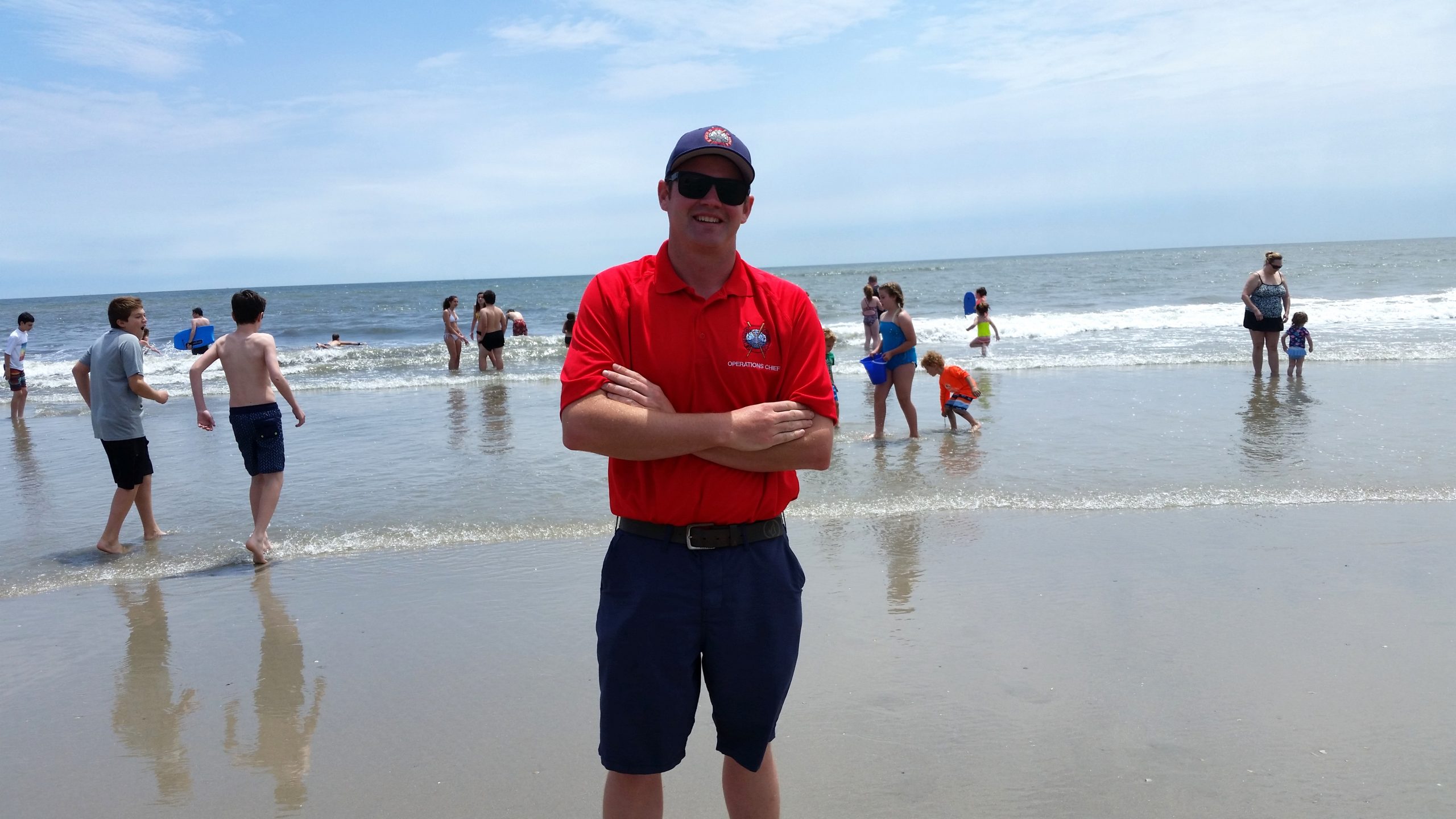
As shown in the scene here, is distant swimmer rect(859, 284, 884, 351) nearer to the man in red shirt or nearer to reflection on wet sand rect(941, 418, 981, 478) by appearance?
reflection on wet sand rect(941, 418, 981, 478)

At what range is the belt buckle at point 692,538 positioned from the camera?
2383 mm

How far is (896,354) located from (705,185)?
7.85 meters

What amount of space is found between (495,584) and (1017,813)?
3.32 m

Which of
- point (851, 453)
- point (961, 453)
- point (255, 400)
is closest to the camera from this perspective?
point (255, 400)

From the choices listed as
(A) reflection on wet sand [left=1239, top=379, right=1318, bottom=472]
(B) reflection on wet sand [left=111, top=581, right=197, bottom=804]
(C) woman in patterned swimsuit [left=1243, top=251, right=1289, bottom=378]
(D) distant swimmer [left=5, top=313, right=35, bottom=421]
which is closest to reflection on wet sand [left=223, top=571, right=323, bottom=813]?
(B) reflection on wet sand [left=111, top=581, right=197, bottom=804]

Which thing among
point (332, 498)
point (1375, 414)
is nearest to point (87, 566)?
point (332, 498)

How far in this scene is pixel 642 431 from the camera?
7.54ft

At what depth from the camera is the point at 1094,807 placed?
10.1 feet

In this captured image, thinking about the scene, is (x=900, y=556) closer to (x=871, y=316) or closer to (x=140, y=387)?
(x=140, y=387)

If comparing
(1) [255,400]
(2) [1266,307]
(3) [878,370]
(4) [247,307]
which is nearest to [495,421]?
(3) [878,370]

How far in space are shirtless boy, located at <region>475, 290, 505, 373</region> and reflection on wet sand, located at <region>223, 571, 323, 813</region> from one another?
48.4ft

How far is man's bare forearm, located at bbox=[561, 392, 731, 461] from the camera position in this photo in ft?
7.55

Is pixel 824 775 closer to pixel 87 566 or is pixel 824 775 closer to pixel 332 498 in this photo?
pixel 87 566

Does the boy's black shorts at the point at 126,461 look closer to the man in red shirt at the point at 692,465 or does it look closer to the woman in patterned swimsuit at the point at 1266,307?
the man in red shirt at the point at 692,465
